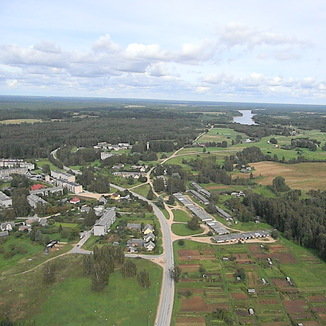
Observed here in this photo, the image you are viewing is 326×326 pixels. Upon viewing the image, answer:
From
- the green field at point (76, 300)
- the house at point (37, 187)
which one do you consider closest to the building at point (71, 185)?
the house at point (37, 187)

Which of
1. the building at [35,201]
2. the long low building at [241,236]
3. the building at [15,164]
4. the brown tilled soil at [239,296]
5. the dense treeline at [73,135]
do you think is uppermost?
the dense treeline at [73,135]

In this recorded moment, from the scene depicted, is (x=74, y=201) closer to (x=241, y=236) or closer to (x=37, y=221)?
(x=37, y=221)

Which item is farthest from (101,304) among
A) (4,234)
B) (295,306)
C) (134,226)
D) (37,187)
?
(37,187)

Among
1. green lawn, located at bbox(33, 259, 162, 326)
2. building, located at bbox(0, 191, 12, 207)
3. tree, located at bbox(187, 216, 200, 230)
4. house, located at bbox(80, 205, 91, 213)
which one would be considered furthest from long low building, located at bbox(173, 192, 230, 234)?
building, located at bbox(0, 191, 12, 207)

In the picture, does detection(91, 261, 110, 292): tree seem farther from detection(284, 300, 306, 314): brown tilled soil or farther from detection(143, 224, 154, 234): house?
detection(284, 300, 306, 314): brown tilled soil

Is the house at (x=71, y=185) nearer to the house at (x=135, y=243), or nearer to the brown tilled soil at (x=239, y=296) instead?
the house at (x=135, y=243)

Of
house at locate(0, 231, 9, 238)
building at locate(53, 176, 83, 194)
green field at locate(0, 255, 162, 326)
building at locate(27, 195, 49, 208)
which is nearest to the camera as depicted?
green field at locate(0, 255, 162, 326)

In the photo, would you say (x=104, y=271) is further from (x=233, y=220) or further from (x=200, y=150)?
(x=200, y=150)
